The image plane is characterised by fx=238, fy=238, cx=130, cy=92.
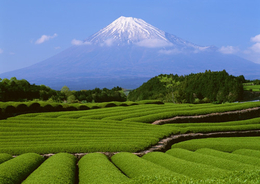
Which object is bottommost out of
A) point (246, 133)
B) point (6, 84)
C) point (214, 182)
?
point (246, 133)

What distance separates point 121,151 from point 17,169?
8.53m

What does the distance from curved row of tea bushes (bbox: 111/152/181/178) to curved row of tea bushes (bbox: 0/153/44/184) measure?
524cm

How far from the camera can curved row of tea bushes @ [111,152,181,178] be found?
11.4m

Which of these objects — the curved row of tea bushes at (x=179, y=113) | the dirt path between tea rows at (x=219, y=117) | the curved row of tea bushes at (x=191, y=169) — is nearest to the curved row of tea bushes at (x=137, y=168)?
the curved row of tea bushes at (x=191, y=169)

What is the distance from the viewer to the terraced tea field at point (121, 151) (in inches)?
431

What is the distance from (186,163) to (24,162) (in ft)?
30.3

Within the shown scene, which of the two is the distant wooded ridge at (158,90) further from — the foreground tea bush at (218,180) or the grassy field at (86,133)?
the foreground tea bush at (218,180)

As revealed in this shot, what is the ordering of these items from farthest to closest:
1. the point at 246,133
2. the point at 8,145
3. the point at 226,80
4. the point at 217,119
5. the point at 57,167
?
1. the point at 226,80
2. the point at 217,119
3. the point at 246,133
4. the point at 8,145
5. the point at 57,167

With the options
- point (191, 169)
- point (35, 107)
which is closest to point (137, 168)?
point (191, 169)

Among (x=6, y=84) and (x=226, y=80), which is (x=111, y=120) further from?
(x=226, y=80)

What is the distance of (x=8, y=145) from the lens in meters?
19.3

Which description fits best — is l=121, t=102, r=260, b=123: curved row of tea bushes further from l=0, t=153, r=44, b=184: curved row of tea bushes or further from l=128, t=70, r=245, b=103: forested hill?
l=128, t=70, r=245, b=103: forested hill

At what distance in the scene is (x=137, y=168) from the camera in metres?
12.9

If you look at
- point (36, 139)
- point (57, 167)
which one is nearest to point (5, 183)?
point (57, 167)
